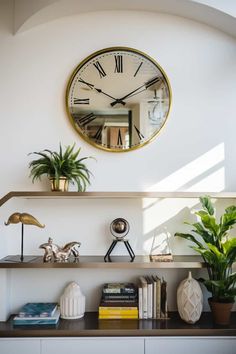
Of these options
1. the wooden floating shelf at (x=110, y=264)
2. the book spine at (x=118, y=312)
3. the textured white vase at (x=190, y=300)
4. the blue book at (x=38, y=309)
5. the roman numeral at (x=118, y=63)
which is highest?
the roman numeral at (x=118, y=63)

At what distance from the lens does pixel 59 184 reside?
213cm

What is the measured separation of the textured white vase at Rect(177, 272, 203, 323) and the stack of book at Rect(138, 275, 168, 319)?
10cm

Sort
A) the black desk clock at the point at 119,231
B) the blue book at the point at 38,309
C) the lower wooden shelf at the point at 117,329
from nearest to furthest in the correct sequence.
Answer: the lower wooden shelf at the point at 117,329, the blue book at the point at 38,309, the black desk clock at the point at 119,231

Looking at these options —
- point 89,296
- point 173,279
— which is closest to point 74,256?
point 89,296

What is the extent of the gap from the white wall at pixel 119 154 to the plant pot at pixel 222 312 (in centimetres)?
36

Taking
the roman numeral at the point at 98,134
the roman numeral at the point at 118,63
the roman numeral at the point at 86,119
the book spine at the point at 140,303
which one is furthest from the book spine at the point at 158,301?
the roman numeral at the point at 118,63

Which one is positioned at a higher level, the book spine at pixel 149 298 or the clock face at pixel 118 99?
the clock face at pixel 118 99

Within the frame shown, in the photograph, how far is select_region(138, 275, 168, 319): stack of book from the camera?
6.97 ft

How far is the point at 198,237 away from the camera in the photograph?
7.63 feet

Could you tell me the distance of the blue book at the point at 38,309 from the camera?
204 centimetres

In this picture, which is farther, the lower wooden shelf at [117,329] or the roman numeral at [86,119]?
the roman numeral at [86,119]

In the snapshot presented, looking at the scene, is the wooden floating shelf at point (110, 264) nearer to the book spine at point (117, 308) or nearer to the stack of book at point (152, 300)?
the stack of book at point (152, 300)

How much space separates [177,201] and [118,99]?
816 mm

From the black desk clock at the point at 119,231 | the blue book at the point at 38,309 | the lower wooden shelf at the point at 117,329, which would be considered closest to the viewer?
the lower wooden shelf at the point at 117,329
